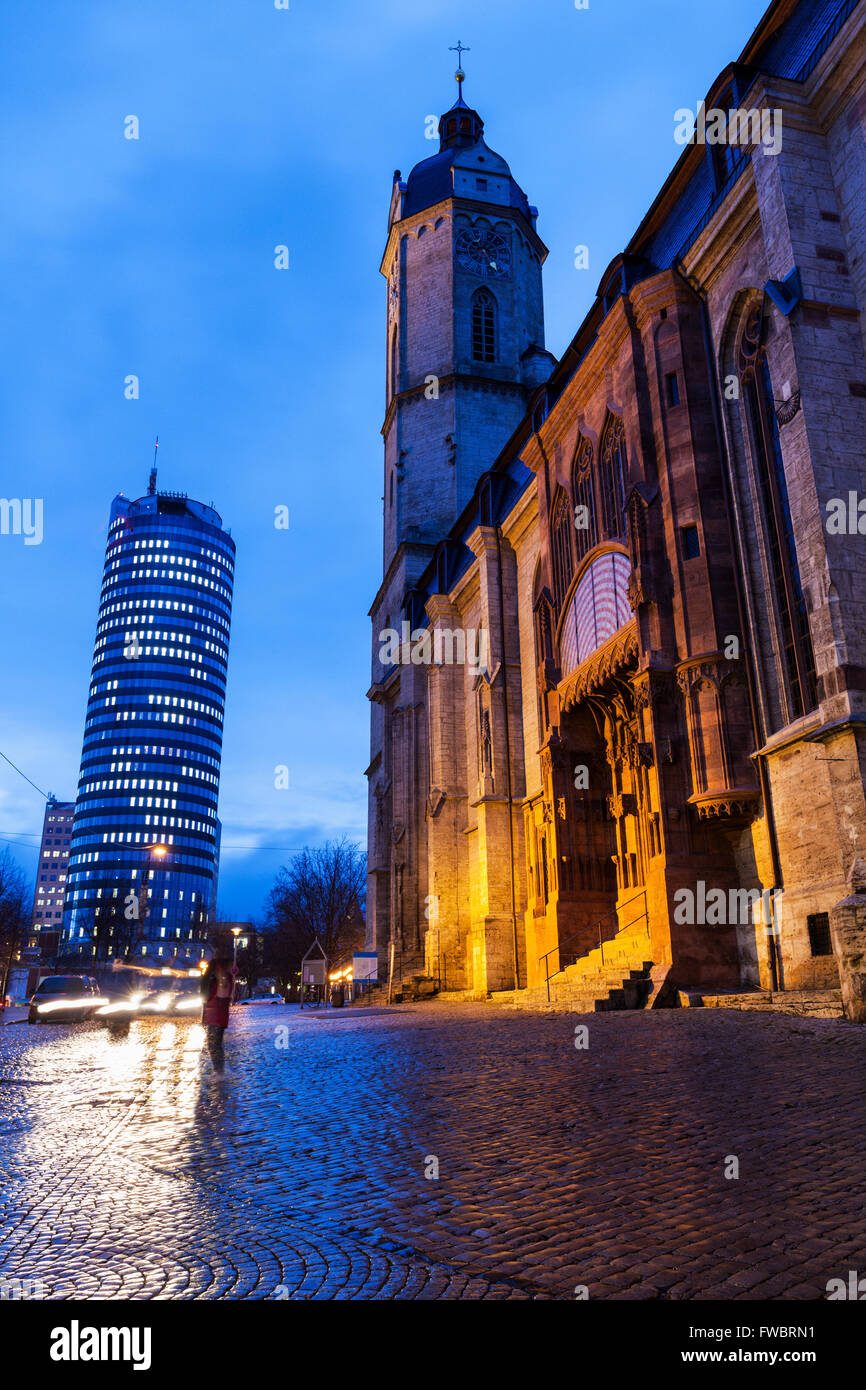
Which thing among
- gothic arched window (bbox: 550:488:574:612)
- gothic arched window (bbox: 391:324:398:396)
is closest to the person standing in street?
gothic arched window (bbox: 550:488:574:612)

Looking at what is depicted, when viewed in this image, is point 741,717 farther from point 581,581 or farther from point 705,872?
point 581,581

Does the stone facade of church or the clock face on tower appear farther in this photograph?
the clock face on tower

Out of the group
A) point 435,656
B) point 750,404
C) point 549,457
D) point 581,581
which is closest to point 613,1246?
point 750,404

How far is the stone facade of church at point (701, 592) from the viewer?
15.3 meters

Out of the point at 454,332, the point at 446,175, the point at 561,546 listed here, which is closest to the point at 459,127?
the point at 446,175

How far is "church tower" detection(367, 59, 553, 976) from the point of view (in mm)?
47781

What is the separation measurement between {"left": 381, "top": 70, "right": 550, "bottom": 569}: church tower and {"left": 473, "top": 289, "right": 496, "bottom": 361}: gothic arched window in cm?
6

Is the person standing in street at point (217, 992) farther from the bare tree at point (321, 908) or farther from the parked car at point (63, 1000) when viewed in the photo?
the bare tree at point (321, 908)

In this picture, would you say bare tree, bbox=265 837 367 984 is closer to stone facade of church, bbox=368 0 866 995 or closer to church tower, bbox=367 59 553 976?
church tower, bbox=367 59 553 976

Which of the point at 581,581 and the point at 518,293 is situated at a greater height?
the point at 518,293

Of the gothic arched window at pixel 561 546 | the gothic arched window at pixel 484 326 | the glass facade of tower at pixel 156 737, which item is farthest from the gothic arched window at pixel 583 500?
the glass facade of tower at pixel 156 737

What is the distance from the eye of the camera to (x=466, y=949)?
34.9 meters

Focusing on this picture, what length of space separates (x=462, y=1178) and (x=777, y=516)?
15.4 meters

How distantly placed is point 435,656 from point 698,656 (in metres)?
21.3
